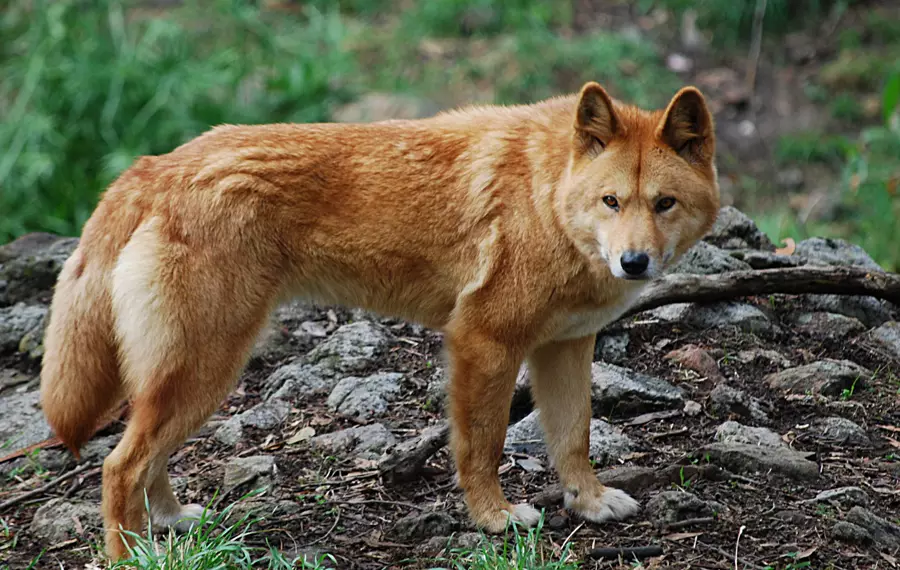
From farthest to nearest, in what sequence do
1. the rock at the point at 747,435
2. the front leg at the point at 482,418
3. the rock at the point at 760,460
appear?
the rock at the point at 747,435, the rock at the point at 760,460, the front leg at the point at 482,418

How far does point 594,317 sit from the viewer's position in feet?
14.8

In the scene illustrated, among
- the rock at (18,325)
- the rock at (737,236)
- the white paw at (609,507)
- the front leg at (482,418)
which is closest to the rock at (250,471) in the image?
the front leg at (482,418)

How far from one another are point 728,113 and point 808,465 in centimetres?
705

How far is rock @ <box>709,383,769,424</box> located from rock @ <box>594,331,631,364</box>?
603 mm

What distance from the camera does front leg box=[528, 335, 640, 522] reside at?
467 cm

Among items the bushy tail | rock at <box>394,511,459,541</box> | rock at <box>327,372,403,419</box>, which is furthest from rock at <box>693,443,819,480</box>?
the bushy tail

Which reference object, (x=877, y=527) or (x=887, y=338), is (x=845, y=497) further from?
(x=887, y=338)

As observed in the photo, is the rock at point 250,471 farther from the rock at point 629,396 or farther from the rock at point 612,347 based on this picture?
the rock at point 612,347

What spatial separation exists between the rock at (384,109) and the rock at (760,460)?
19.4 ft

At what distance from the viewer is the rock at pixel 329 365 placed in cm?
576

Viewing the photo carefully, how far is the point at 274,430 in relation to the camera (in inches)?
214

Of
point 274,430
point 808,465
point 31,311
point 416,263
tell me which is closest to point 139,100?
point 31,311

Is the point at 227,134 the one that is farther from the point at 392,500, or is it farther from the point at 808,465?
the point at 808,465

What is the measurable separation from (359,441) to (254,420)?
633 millimetres
